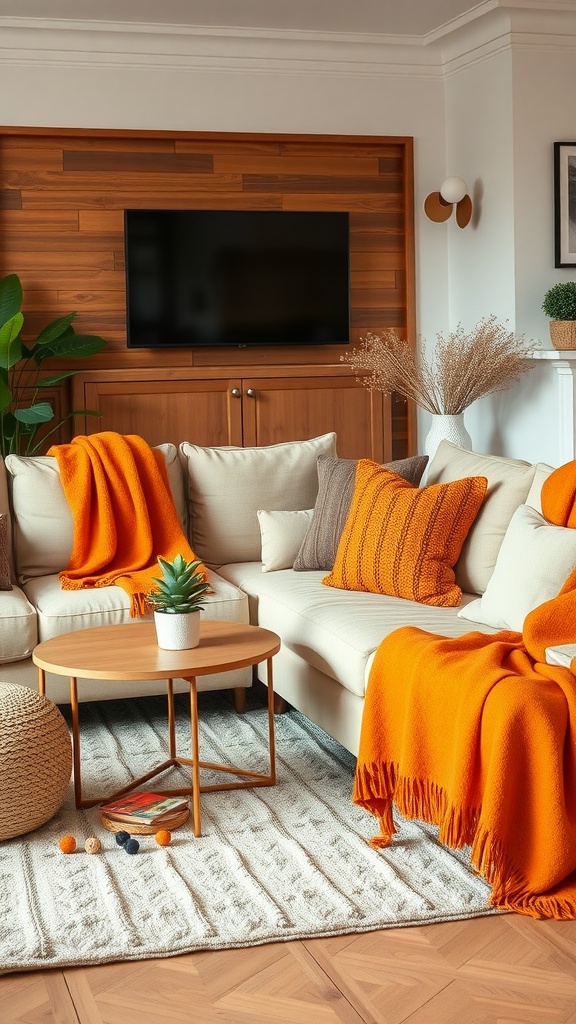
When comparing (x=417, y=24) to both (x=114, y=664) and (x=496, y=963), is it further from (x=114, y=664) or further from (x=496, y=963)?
(x=496, y=963)

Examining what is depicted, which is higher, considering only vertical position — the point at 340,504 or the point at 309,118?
the point at 309,118

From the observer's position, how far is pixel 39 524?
416 cm

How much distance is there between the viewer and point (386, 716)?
2867 mm

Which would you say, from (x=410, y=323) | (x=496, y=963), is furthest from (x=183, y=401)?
(x=496, y=963)

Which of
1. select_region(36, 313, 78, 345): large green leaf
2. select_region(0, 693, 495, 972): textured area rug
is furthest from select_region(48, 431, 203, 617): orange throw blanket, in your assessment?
select_region(36, 313, 78, 345): large green leaf

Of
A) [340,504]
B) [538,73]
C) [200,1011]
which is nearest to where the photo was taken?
[200,1011]

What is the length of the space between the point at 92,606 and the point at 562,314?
3.02m

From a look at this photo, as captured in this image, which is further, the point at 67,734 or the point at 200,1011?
the point at 67,734

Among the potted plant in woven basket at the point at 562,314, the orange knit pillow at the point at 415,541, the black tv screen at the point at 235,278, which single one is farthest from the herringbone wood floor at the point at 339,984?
the black tv screen at the point at 235,278

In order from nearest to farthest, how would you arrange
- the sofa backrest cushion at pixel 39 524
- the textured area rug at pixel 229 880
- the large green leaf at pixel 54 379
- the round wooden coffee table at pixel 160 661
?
the textured area rug at pixel 229 880 < the round wooden coffee table at pixel 160 661 < the sofa backrest cushion at pixel 39 524 < the large green leaf at pixel 54 379

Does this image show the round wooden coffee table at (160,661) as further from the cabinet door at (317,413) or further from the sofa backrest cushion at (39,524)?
the cabinet door at (317,413)

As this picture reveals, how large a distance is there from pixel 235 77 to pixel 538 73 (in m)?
1.59

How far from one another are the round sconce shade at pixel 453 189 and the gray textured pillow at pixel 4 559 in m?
3.27

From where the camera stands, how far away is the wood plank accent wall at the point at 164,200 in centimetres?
602
